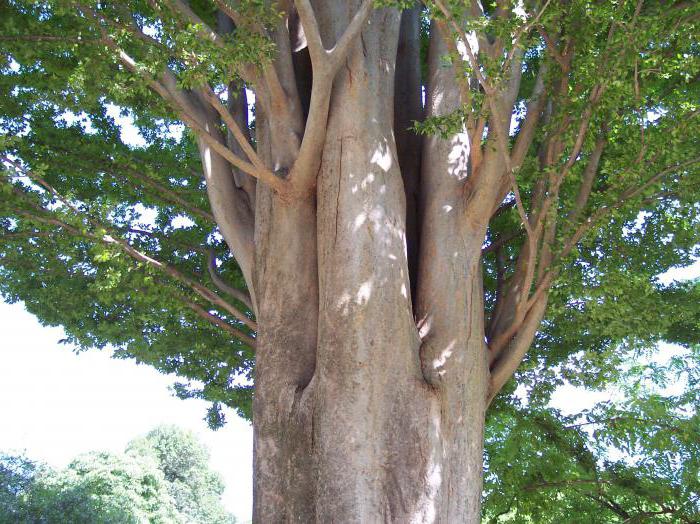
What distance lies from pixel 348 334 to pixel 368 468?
0.78 m

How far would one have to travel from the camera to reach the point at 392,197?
4.66m

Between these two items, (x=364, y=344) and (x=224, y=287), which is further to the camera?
(x=224, y=287)

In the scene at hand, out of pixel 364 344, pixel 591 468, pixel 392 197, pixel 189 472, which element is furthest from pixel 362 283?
pixel 189 472

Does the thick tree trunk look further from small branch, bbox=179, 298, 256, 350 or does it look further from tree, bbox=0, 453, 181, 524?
tree, bbox=0, 453, 181, 524

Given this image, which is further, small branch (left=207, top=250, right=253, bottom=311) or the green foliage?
the green foliage

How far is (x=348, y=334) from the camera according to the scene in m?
4.13

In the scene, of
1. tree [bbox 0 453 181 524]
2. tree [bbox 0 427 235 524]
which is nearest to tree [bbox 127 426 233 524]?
tree [bbox 0 427 235 524]

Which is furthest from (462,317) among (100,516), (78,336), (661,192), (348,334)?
(100,516)

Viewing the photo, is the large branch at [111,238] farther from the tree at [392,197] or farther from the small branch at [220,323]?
the small branch at [220,323]

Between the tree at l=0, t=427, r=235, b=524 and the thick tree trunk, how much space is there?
35.2 feet

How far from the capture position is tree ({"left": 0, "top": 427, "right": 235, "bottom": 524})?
13.2 metres

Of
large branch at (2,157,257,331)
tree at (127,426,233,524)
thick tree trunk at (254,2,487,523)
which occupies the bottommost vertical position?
thick tree trunk at (254,2,487,523)

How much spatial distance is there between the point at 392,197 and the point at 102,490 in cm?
1508

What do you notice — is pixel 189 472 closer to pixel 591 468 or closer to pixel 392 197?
pixel 591 468
